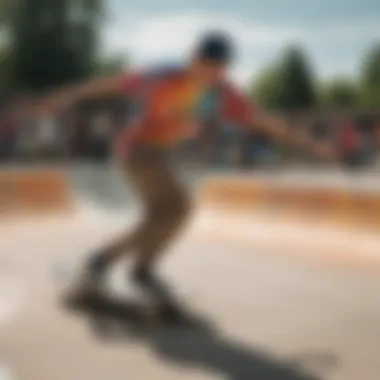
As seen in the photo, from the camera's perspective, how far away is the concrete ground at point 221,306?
2.23 feet

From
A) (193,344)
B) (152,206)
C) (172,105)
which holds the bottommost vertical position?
(193,344)

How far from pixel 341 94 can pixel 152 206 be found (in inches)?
8.8

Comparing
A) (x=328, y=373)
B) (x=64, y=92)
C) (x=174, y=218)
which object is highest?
(x=64, y=92)

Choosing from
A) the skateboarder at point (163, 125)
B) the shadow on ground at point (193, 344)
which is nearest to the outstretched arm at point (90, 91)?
the skateboarder at point (163, 125)

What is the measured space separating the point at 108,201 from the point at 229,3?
0.77 feet

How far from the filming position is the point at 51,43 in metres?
0.62

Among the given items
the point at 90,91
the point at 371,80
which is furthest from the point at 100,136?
the point at 371,80

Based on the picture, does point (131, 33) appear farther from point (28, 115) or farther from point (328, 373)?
point (328, 373)

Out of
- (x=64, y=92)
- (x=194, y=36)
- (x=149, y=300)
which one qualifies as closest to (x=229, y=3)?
(x=194, y=36)

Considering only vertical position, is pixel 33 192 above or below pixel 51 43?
below

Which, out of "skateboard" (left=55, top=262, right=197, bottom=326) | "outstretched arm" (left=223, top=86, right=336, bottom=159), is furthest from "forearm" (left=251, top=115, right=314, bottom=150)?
"skateboard" (left=55, top=262, right=197, bottom=326)

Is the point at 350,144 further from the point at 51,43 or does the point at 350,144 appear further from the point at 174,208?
the point at 51,43

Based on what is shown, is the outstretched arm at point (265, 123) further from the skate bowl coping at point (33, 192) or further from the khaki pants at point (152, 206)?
the skate bowl coping at point (33, 192)

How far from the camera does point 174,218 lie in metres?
0.70
